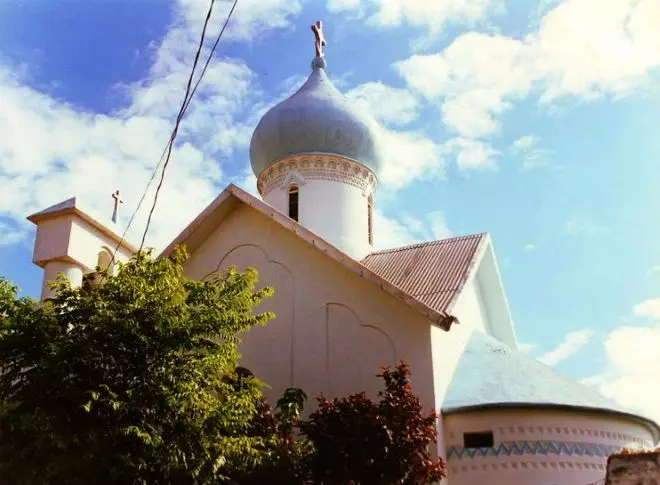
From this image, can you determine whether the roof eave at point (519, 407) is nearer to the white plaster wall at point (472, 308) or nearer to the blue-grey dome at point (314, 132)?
the white plaster wall at point (472, 308)

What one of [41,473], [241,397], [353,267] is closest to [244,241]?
[353,267]

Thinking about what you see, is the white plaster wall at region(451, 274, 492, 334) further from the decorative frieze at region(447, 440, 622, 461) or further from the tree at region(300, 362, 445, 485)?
the tree at region(300, 362, 445, 485)

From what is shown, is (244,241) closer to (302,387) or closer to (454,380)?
(302,387)

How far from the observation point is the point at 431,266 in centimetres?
1525

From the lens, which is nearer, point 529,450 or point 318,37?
point 529,450

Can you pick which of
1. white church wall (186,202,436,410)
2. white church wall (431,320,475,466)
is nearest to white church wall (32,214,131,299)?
white church wall (186,202,436,410)

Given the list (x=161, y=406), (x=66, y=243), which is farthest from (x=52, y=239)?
(x=161, y=406)

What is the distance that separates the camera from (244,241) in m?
15.0

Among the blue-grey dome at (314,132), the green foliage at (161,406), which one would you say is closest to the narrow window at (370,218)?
the blue-grey dome at (314,132)

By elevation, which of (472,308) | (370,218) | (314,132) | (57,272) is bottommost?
(57,272)

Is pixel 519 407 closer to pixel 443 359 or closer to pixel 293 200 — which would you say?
pixel 443 359

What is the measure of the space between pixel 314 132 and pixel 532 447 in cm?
923

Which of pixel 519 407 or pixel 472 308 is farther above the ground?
pixel 472 308

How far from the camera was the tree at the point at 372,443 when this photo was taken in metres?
10.3
